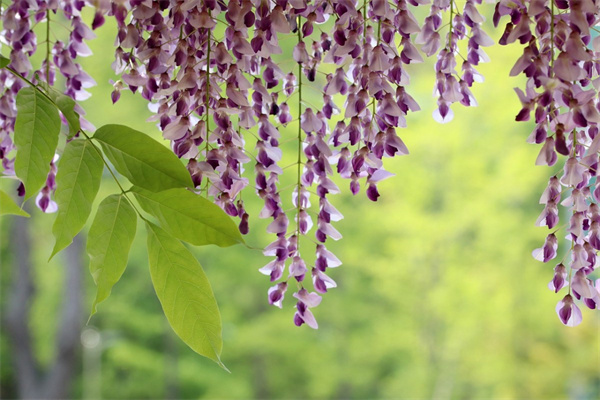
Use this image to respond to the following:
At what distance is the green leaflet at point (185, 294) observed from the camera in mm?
595

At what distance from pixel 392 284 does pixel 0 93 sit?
19.0 feet

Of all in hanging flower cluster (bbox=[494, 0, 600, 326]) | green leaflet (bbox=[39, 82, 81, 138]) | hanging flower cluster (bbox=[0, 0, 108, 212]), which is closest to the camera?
hanging flower cluster (bbox=[494, 0, 600, 326])

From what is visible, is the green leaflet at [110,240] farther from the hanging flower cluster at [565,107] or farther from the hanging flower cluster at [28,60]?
the hanging flower cluster at [565,107]

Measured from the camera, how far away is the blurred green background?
610 cm

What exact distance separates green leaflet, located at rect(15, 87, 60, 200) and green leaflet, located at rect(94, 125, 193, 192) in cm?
4

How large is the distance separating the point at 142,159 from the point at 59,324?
5.35 m

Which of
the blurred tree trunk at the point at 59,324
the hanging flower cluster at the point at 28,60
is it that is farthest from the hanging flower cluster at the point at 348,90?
the blurred tree trunk at the point at 59,324

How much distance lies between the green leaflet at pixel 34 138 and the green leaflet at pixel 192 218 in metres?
0.09

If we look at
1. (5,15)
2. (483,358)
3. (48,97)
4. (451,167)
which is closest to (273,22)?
(48,97)

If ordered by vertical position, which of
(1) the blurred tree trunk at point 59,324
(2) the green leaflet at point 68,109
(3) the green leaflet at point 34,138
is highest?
(1) the blurred tree trunk at point 59,324

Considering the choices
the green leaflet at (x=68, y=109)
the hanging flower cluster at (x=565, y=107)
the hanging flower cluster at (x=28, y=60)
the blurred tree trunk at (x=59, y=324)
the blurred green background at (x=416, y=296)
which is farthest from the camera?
the blurred green background at (x=416, y=296)

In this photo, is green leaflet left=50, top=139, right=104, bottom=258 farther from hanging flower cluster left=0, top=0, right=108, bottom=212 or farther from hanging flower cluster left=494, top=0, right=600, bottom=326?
hanging flower cluster left=494, top=0, right=600, bottom=326

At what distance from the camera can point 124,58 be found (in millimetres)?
683

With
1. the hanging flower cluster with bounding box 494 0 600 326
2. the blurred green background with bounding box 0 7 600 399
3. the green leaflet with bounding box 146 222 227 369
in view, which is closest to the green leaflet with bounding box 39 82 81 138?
the green leaflet with bounding box 146 222 227 369
